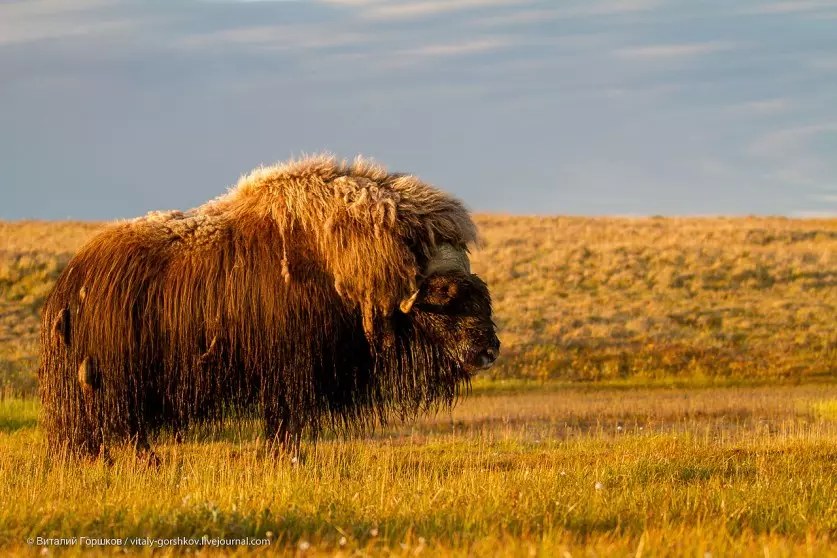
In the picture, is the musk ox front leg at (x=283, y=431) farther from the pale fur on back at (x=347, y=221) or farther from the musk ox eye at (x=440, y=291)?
the musk ox eye at (x=440, y=291)

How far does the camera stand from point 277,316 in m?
9.52

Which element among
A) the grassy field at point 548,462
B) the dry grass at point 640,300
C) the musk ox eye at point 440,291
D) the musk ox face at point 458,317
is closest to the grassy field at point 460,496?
the grassy field at point 548,462

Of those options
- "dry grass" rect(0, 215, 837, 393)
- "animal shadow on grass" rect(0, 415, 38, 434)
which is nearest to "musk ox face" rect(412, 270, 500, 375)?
"animal shadow on grass" rect(0, 415, 38, 434)

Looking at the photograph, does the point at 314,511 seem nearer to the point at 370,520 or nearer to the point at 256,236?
the point at 370,520

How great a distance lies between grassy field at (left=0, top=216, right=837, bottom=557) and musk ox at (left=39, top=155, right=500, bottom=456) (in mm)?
562

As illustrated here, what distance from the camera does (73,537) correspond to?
246 inches

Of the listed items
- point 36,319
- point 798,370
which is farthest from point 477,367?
point 36,319

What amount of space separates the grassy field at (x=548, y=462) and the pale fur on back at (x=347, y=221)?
1.72 meters

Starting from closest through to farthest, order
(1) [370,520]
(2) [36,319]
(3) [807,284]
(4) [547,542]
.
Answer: (4) [547,542] → (1) [370,520] → (2) [36,319] → (3) [807,284]

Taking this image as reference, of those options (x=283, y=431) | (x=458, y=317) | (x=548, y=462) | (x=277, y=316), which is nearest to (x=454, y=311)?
(x=458, y=317)

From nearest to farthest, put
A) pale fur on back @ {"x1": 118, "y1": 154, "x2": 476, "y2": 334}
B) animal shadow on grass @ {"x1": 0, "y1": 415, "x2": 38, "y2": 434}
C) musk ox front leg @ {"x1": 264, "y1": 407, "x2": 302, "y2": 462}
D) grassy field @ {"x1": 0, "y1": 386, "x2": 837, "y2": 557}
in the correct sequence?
grassy field @ {"x1": 0, "y1": 386, "x2": 837, "y2": 557}, pale fur on back @ {"x1": 118, "y1": 154, "x2": 476, "y2": 334}, musk ox front leg @ {"x1": 264, "y1": 407, "x2": 302, "y2": 462}, animal shadow on grass @ {"x1": 0, "y1": 415, "x2": 38, "y2": 434}

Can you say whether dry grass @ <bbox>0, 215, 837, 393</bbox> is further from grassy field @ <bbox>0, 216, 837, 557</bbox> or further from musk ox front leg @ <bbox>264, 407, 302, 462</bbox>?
musk ox front leg @ <bbox>264, 407, 302, 462</bbox>

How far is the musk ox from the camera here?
377 inches

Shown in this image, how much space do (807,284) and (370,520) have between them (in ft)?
110
